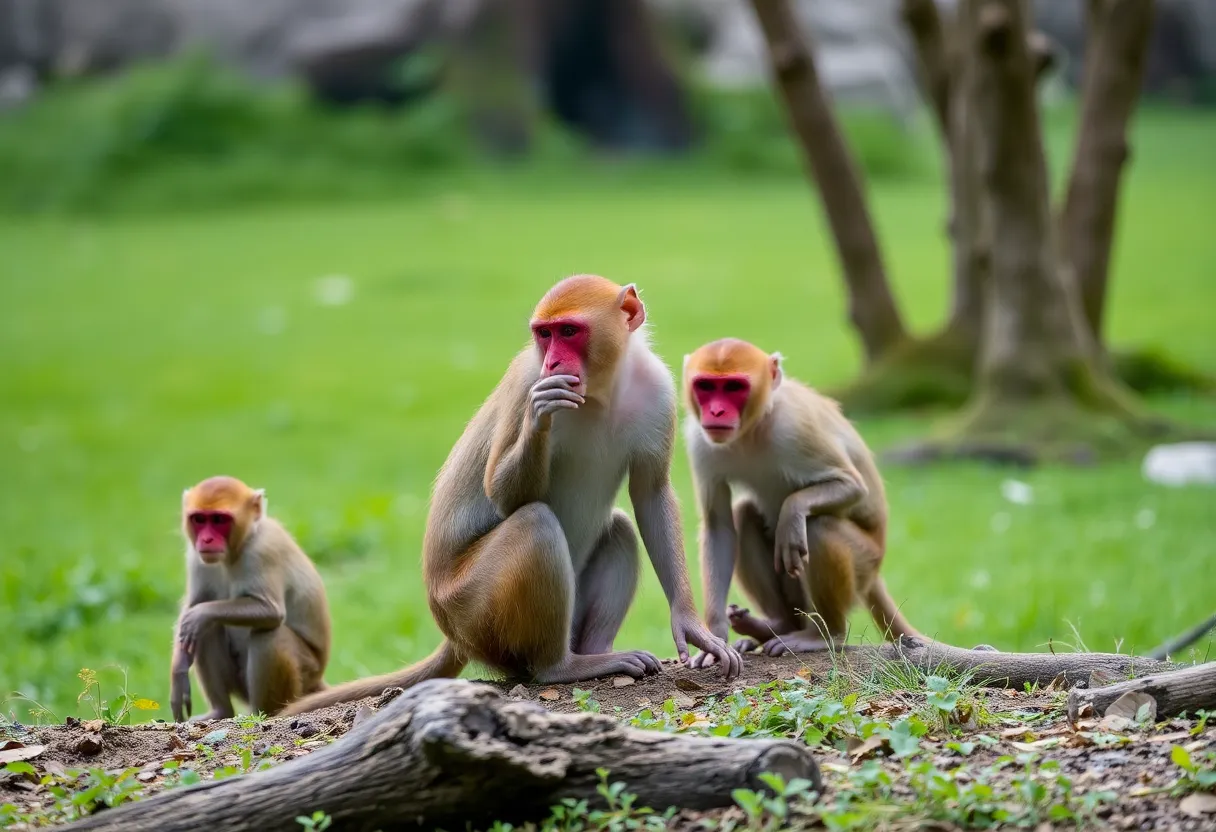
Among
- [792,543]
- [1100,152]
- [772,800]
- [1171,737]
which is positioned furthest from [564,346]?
[1100,152]

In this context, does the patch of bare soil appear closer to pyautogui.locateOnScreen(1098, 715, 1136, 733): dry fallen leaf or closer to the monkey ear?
pyautogui.locateOnScreen(1098, 715, 1136, 733): dry fallen leaf

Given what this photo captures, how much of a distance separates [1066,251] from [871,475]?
7.14m

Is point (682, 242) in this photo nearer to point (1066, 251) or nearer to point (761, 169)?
point (761, 169)

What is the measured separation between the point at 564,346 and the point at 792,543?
51.3 inches

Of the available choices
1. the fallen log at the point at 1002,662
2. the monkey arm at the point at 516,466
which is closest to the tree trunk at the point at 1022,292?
the fallen log at the point at 1002,662

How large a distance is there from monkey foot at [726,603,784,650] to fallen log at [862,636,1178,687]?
32.0 inches

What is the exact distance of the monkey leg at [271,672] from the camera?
606 cm

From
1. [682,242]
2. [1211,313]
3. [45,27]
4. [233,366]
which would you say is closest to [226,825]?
[233,366]

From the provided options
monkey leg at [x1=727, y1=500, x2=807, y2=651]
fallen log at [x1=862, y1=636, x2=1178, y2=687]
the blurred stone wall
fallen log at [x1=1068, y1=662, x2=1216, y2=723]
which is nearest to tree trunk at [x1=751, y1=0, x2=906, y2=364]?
monkey leg at [x1=727, y1=500, x2=807, y2=651]

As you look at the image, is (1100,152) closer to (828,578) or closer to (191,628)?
(828,578)

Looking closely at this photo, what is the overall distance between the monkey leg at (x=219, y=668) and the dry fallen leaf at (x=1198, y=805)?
391 cm

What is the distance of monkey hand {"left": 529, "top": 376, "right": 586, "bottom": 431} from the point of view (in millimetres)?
4816

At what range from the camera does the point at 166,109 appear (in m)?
26.4

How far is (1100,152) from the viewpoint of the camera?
12508mm
